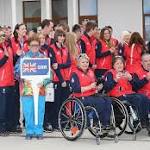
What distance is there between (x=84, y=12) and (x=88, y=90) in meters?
18.4

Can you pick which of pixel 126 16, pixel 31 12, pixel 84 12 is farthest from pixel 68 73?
pixel 31 12

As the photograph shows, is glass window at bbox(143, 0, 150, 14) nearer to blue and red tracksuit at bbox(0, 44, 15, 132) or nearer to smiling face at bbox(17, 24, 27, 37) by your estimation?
smiling face at bbox(17, 24, 27, 37)

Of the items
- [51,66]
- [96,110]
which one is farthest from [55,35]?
[96,110]

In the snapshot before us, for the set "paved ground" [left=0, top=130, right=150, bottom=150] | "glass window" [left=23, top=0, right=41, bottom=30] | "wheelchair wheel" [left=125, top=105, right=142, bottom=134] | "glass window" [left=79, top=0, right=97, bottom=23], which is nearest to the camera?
"paved ground" [left=0, top=130, right=150, bottom=150]

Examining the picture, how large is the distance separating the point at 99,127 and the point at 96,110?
0.86ft

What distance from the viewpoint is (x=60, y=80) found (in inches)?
412

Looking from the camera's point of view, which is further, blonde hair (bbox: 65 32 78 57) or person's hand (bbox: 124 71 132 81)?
blonde hair (bbox: 65 32 78 57)

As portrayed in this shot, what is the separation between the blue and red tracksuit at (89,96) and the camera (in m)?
9.30

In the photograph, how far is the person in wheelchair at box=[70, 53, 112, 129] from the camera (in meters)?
9.31

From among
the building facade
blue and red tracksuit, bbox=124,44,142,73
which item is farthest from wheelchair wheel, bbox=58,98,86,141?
the building facade

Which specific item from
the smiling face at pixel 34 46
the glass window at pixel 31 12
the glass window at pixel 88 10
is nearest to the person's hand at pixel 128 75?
the smiling face at pixel 34 46

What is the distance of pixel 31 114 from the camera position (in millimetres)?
9938

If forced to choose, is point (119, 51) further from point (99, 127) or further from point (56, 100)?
point (99, 127)

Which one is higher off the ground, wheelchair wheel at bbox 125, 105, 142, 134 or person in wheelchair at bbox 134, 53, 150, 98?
person in wheelchair at bbox 134, 53, 150, 98
